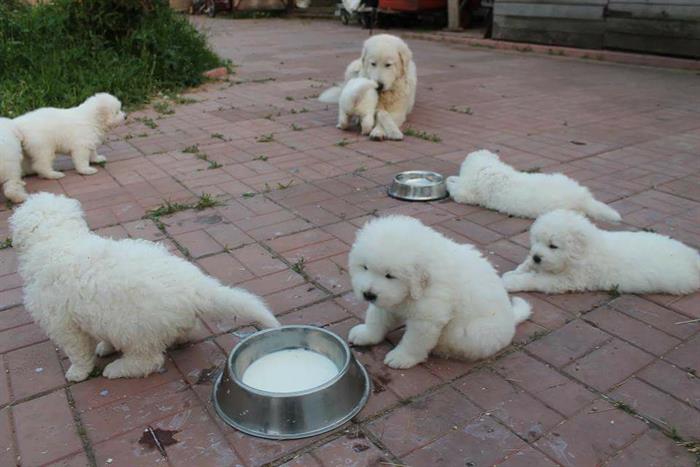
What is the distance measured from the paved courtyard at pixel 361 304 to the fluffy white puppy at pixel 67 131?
Answer: 232 millimetres

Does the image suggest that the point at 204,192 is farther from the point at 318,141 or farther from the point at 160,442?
the point at 160,442

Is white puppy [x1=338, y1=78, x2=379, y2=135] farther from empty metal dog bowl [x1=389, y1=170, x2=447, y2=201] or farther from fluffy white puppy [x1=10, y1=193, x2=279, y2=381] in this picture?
fluffy white puppy [x1=10, y1=193, x2=279, y2=381]

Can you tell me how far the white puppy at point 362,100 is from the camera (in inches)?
275

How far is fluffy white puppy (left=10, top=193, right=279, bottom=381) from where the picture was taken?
265cm

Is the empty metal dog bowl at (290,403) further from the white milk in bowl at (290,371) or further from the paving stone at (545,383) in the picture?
the paving stone at (545,383)

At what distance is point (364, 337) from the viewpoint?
10.1 ft

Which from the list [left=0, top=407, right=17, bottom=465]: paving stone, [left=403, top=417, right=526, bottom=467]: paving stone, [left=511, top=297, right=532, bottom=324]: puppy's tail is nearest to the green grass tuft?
[left=511, top=297, right=532, bottom=324]: puppy's tail

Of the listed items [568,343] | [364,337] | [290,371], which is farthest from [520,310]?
[290,371]

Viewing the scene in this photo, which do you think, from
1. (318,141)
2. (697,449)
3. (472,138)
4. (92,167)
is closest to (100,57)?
(92,167)

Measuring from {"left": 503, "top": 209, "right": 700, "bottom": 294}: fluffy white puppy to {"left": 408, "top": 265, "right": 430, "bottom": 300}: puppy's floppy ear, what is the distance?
3.98ft

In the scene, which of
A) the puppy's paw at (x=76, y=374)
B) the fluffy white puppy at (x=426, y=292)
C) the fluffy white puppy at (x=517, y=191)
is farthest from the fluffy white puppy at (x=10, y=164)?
the fluffy white puppy at (x=517, y=191)

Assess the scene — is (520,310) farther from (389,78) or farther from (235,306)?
(389,78)

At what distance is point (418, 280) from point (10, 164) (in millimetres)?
4102

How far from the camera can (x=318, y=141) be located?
22.6 feet
